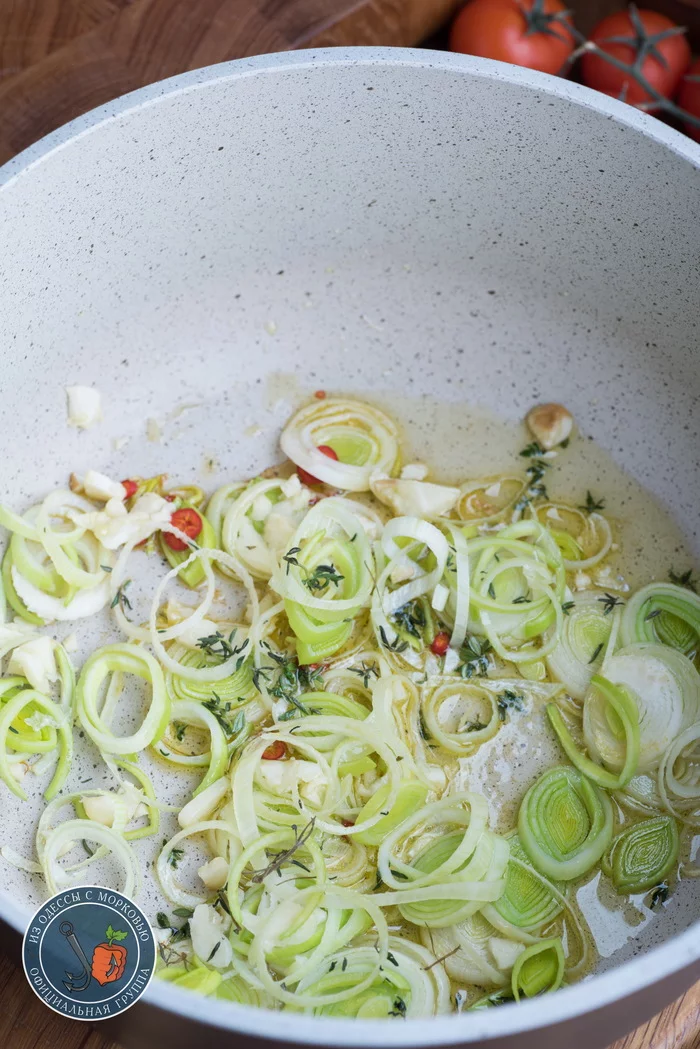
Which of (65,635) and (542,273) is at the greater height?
(542,273)

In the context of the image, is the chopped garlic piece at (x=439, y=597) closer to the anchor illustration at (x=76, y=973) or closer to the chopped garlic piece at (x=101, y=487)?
the chopped garlic piece at (x=101, y=487)

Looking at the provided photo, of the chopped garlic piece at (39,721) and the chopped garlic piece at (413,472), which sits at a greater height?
the chopped garlic piece at (413,472)

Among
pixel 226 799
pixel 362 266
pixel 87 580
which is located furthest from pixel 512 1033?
pixel 362 266

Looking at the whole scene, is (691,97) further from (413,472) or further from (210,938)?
(210,938)

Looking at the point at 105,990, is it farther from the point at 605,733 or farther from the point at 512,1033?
the point at 605,733

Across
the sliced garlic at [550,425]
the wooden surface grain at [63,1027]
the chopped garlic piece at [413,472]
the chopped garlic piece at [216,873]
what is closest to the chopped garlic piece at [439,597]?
the chopped garlic piece at [413,472]

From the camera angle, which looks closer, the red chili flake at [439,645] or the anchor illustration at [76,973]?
the anchor illustration at [76,973]

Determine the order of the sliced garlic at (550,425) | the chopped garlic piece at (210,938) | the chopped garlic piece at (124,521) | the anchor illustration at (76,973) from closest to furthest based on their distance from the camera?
the anchor illustration at (76,973)
the chopped garlic piece at (210,938)
the chopped garlic piece at (124,521)
the sliced garlic at (550,425)
